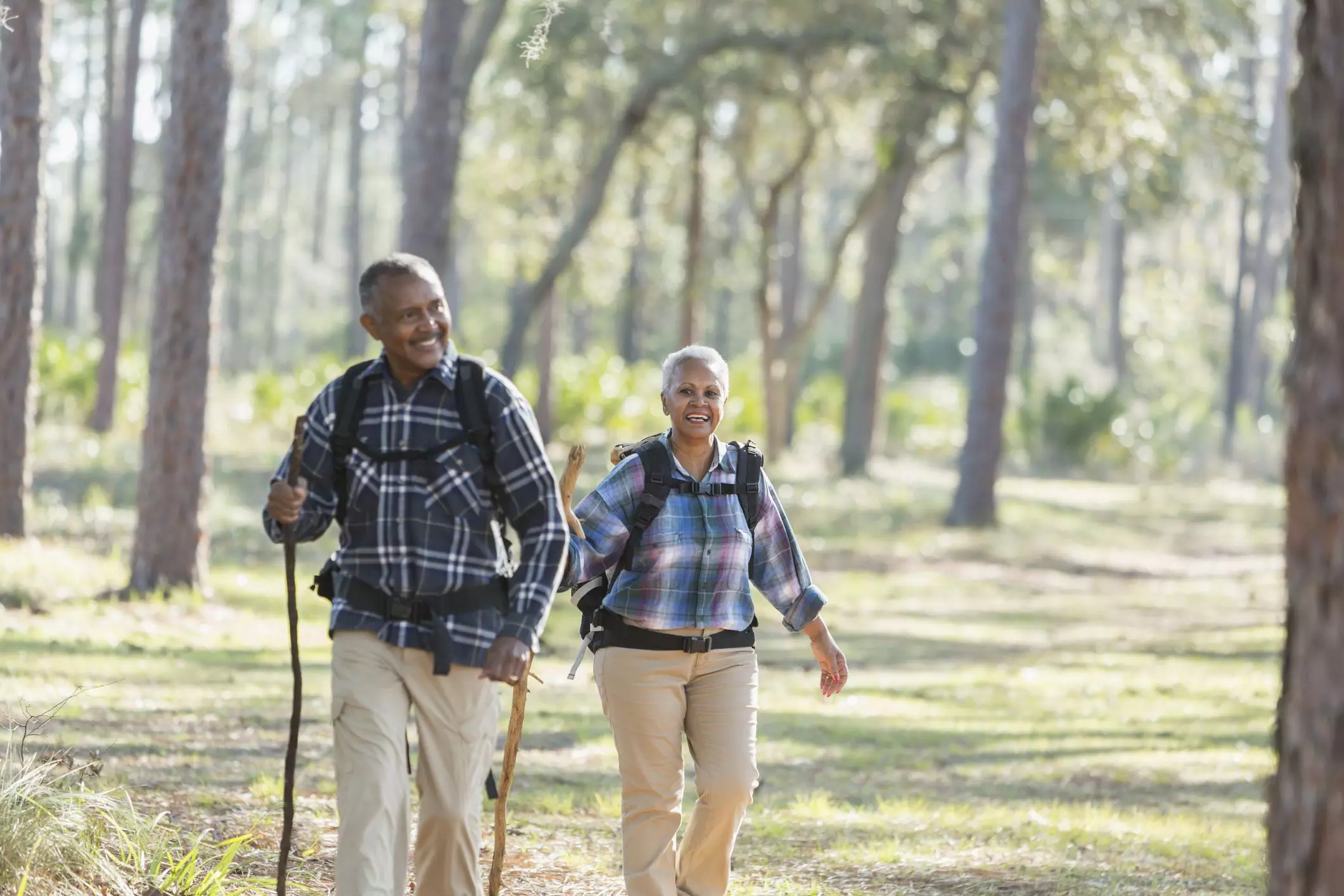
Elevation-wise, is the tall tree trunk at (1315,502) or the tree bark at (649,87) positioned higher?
the tree bark at (649,87)

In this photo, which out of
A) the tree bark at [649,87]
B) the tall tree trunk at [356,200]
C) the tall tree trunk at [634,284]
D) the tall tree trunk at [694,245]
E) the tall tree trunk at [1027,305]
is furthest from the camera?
the tall tree trunk at [356,200]

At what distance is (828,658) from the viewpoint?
5754 millimetres

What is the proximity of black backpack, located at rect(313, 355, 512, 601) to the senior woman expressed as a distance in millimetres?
915

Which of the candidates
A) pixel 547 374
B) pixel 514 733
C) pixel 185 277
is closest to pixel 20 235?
pixel 185 277

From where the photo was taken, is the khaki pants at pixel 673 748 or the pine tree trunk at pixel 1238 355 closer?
the khaki pants at pixel 673 748

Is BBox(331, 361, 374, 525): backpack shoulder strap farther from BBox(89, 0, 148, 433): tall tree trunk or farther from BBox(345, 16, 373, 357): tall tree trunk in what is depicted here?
BBox(345, 16, 373, 357): tall tree trunk

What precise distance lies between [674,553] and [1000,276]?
18748mm

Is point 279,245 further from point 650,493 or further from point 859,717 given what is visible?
point 650,493

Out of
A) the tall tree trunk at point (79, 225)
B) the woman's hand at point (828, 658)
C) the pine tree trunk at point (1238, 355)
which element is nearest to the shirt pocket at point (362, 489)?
the woman's hand at point (828, 658)

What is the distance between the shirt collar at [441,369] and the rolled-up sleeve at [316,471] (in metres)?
0.13

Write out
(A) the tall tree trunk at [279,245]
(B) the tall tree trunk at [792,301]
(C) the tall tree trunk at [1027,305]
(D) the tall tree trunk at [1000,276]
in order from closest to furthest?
(D) the tall tree trunk at [1000,276], (B) the tall tree trunk at [792,301], (C) the tall tree trunk at [1027,305], (A) the tall tree trunk at [279,245]

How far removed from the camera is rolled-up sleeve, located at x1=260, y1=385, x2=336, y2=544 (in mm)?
4570

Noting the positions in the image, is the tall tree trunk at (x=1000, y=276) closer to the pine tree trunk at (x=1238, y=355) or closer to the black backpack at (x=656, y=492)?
the black backpack at (x=656, y=492)

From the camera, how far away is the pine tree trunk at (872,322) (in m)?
29.5
